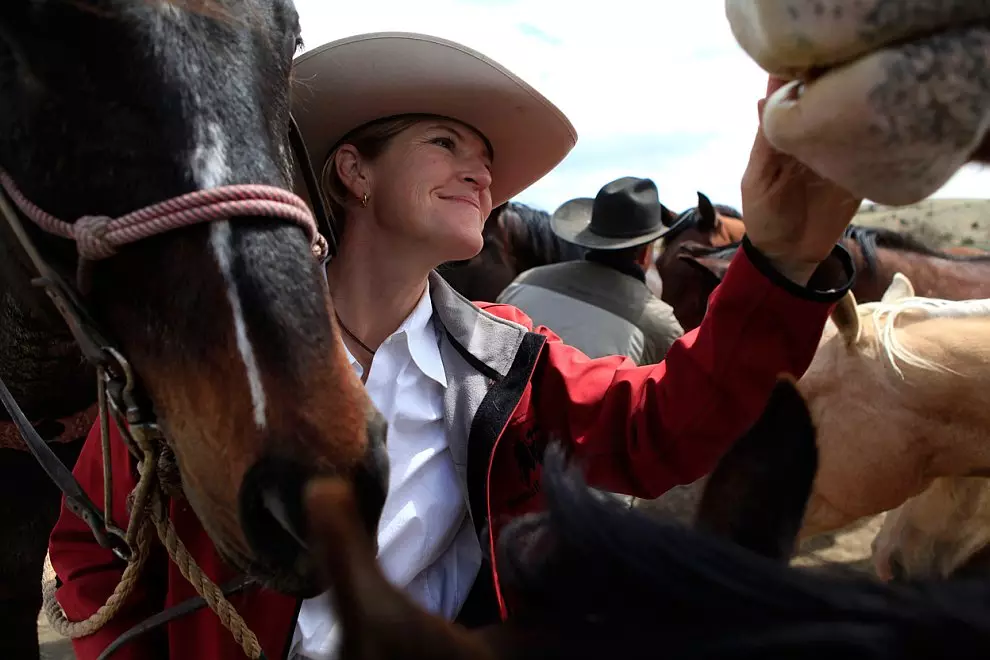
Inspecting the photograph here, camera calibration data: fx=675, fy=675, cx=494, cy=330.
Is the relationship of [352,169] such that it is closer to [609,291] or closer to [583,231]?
[609,291]

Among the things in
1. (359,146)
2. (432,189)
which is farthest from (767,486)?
(359,146)

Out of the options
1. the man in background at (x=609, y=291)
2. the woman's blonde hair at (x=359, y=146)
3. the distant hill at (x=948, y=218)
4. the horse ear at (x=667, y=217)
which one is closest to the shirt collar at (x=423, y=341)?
the woman's blonde hair at (x=359, y=146)

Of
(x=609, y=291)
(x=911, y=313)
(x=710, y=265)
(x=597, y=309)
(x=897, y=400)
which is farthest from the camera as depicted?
(x=710, y=265)

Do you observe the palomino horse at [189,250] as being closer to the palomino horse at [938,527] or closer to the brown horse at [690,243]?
the palomino horse at [938,527]

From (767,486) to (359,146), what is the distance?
1.38m

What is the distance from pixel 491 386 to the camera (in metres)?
1.55

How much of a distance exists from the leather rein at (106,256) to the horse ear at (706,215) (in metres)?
5.73

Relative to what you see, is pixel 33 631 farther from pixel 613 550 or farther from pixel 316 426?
pixel 613 550

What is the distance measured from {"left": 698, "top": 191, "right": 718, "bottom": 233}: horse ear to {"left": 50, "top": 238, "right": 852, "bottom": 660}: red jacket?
5179mm

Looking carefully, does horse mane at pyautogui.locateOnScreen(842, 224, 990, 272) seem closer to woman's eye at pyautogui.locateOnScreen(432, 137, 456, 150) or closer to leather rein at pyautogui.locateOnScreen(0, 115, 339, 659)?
woman's eye at pyautogui.locateOnScreen(432, 137, 456, 150)

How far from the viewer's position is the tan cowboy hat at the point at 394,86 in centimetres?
170

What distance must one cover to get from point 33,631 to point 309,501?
1.93 metres

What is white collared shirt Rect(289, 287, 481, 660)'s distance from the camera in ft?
4.64

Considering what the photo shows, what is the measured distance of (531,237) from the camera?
5465mm
